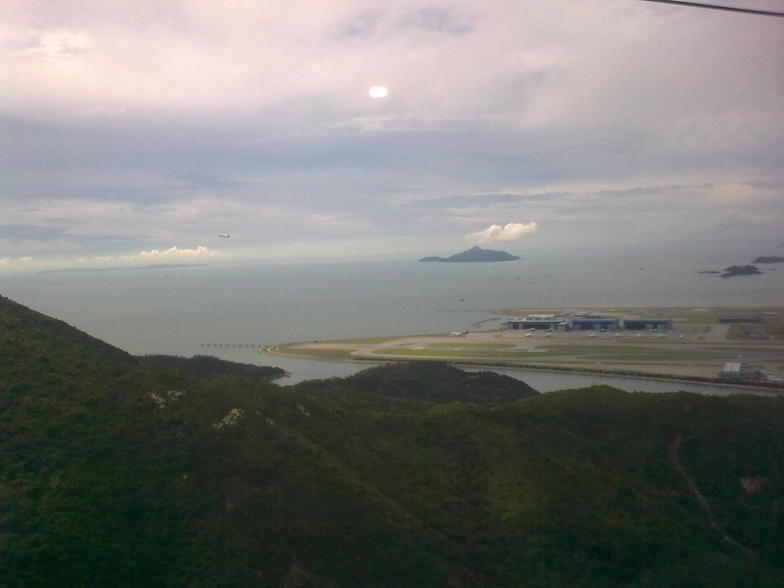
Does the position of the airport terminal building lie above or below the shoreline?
above

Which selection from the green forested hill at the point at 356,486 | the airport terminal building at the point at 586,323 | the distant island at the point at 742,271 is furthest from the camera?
the distant island at the point at 742,271

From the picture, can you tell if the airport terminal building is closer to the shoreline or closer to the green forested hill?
the shoreline

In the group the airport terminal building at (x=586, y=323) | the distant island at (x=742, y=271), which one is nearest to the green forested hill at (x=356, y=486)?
the airport terminal building at (x=586, y=323)

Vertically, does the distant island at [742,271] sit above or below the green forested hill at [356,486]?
above

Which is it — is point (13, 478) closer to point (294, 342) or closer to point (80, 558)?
point (80, 558)

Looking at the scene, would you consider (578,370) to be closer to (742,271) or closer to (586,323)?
(586,323)

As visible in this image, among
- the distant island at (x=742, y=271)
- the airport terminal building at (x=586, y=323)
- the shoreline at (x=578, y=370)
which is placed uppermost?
the distant island at (x=742, y=271)

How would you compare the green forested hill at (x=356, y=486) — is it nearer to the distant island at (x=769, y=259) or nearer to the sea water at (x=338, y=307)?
the sea water at (x=338, y=307)

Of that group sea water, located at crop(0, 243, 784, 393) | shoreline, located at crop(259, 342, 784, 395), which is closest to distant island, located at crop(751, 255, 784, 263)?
sea water, located at crop(0, 243, 784, 393)

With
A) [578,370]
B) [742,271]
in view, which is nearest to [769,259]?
[742,271]

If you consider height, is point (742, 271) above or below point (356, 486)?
above
